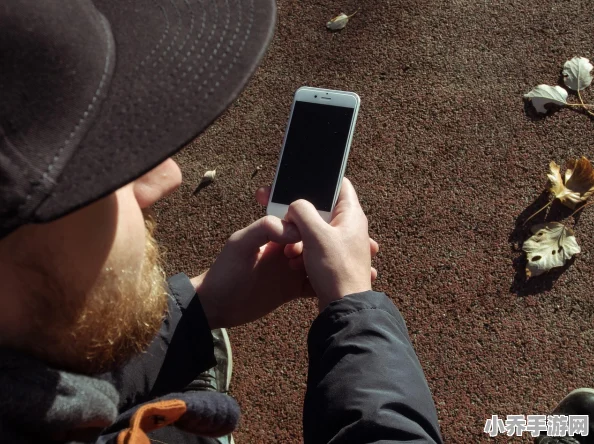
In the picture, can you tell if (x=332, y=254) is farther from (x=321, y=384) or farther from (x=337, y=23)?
(x=337, y=23)

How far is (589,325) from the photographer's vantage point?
233 centimetres

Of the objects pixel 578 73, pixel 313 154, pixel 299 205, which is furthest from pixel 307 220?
pixel 578 73

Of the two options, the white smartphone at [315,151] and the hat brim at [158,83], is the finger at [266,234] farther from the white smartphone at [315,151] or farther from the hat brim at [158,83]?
the hat brim at [158,83]

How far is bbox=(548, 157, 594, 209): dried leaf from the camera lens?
2.46m

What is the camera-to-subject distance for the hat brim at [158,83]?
0.86 meters

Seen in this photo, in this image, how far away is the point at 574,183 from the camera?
8.18ft

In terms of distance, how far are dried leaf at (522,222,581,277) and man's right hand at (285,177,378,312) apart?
0.99 m

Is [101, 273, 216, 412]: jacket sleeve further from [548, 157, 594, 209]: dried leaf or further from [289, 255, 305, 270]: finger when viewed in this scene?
[548, 157, 594, 209]: dried leaf

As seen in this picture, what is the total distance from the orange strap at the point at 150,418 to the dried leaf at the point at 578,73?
2.31 m

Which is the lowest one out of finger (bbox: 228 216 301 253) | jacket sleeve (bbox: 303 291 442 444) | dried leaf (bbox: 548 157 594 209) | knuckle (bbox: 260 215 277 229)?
dried leaf (bbox: 548 157 594 209)

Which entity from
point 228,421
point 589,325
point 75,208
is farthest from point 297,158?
point 589,325

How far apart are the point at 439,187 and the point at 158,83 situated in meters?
1.88

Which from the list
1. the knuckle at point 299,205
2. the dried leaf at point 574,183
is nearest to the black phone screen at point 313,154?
the knuckle at point 299,205

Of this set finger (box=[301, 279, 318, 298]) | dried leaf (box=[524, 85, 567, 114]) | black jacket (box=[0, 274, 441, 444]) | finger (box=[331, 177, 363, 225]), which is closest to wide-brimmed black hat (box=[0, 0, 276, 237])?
black jacket (box=[0, 274, 441, 444])
